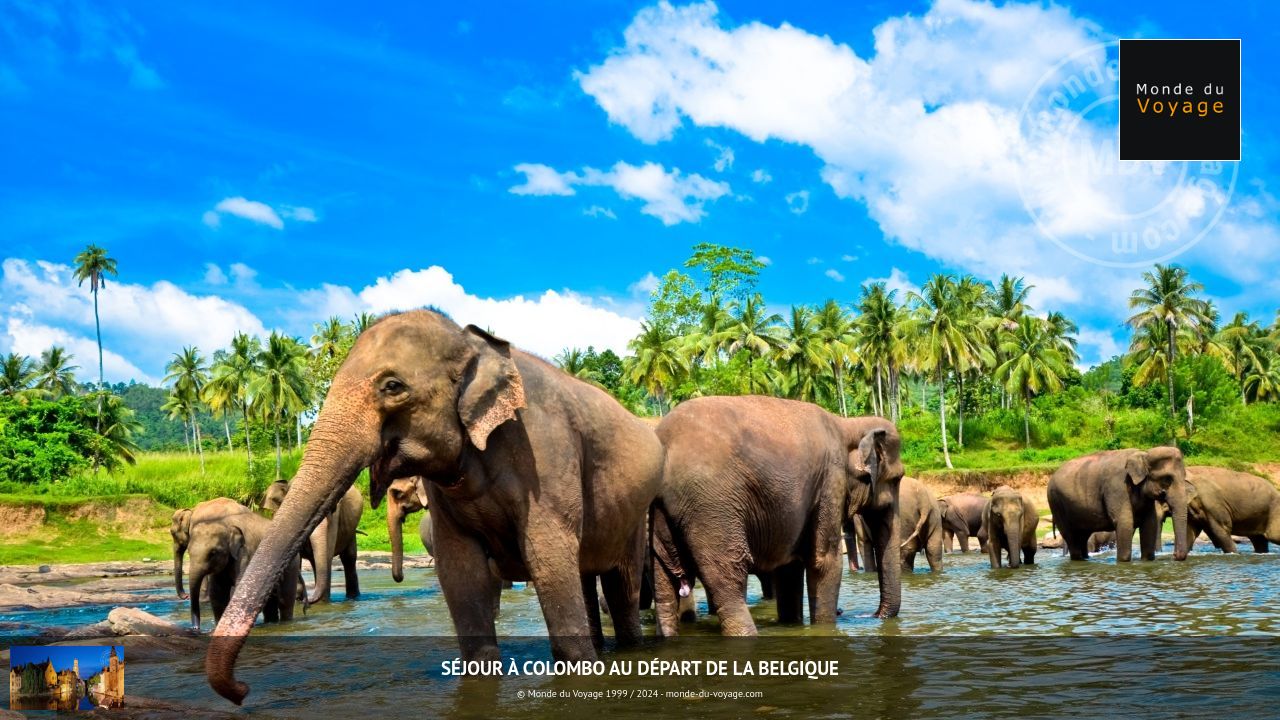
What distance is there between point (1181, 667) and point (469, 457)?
4.43 metres

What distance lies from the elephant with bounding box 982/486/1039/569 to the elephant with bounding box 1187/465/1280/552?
333 cm

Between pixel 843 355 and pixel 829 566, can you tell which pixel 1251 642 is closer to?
pixel 829 566

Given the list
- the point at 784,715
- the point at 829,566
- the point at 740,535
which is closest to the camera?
the point at 784,715

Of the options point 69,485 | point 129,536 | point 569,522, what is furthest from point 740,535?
point 69,485

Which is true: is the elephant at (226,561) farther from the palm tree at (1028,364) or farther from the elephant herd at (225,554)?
the palm tree at (1028,364)

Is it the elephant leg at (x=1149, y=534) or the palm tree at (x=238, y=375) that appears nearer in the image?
the elephant leg at (x=1149, y=534)

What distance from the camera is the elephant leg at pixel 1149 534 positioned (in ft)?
63.5

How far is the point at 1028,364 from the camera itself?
67.6 m

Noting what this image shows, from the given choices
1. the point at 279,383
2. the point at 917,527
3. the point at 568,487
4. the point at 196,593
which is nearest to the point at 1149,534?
the point at 917,527

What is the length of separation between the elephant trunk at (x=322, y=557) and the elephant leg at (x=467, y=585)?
33.7 feet

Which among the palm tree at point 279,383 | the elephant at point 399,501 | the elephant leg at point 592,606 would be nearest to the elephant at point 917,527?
the elephant at point 399,501

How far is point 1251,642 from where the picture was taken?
7422mm

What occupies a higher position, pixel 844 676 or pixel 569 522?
pixel 569 522

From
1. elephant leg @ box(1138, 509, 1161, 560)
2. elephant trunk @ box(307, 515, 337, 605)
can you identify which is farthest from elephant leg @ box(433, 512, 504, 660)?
elephant leg @ box(1138, 509, 1161, 560)
